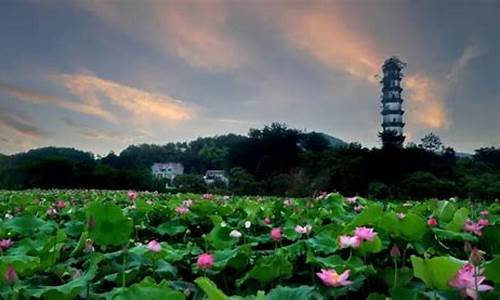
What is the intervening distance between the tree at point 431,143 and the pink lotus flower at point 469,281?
29.8 metres

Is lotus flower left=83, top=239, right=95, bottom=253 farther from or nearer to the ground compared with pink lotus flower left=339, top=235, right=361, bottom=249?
nearer to the ground

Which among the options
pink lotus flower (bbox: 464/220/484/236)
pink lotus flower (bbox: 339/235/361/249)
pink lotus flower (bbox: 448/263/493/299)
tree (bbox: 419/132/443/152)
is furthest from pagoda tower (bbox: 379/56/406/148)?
pink lotus flower (bbox: 448/263/493/299)

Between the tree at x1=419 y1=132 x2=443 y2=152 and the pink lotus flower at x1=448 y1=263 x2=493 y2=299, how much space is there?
2975cm

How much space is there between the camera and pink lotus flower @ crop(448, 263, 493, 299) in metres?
0.98

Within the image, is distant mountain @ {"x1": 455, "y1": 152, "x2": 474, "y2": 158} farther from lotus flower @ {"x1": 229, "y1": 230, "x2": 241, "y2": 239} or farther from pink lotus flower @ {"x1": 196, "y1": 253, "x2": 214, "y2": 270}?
pink lotus flower @ {"x1": 196, "y1": 253, "x2": 214, "y2": 270}

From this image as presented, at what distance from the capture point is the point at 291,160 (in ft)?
109

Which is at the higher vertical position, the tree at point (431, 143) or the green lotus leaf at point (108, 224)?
the tree at point (431, 143)

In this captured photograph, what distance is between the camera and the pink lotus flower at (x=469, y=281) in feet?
3.21

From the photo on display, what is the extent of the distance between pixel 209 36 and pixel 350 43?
10.8 feet

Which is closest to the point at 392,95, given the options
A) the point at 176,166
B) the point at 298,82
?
the point at 176,166

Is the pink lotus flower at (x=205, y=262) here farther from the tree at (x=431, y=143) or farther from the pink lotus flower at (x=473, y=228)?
the tree at (x=431, y=143)

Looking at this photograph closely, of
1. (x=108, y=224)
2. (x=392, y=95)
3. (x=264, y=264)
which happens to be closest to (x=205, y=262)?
(x=264, y=264)

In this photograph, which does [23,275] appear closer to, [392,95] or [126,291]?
[126,291]

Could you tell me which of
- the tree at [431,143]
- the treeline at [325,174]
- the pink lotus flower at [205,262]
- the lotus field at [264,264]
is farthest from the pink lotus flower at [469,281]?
the tree at [431,143]
